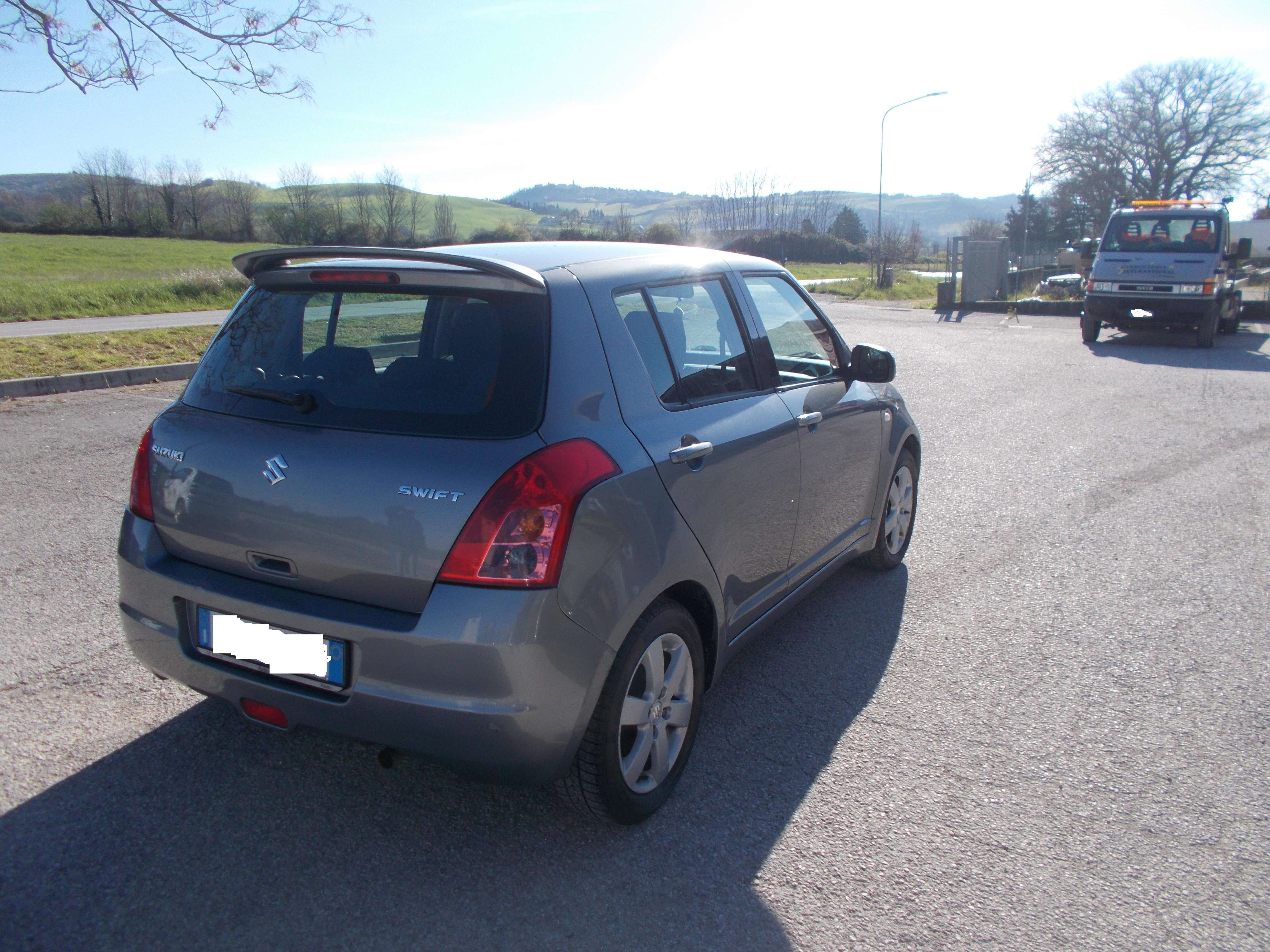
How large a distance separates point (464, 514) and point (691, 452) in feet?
2.67

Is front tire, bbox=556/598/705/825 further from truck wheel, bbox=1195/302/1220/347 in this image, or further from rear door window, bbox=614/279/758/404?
truck wheel, bbox=1195/302/1220/347

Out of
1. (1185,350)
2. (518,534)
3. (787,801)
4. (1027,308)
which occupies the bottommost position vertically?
(787,801)

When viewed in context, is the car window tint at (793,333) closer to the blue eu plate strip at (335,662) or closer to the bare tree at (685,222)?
the blue eu plate strip at (335,662)

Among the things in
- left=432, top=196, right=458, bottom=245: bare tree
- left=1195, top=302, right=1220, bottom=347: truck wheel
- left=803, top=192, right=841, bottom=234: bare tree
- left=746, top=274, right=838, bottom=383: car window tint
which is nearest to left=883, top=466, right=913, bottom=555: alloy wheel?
left=746, top=274, right=838, bottom=383: car window tint

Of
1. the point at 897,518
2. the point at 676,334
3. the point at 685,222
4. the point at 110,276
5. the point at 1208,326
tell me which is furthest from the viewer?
the point at 685,222

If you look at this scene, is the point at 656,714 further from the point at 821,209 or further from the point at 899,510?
the point at 821,209

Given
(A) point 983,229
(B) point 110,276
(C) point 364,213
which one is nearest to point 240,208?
(C) point 364,213

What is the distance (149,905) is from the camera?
230 centimetres

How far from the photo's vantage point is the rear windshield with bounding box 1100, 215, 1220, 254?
637 inches

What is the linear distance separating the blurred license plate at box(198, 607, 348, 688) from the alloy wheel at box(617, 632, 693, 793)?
30.6 inches

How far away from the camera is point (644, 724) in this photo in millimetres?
2686

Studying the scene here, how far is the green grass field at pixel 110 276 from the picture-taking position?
19062 mm

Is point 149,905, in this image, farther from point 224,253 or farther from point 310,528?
point 224,253

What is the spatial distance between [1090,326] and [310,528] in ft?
56.5
